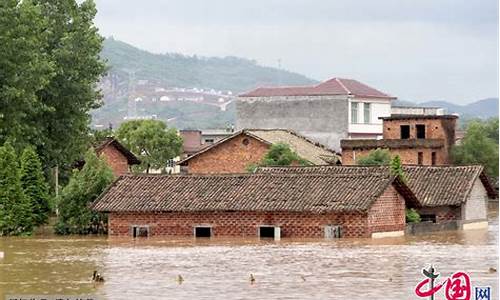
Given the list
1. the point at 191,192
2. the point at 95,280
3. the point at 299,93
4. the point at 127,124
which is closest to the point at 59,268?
the point at 95,280

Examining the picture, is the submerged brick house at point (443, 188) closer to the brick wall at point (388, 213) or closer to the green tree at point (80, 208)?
the brick wall at point (388, 213)

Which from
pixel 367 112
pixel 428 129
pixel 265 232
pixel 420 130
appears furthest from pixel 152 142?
pixel 265 232

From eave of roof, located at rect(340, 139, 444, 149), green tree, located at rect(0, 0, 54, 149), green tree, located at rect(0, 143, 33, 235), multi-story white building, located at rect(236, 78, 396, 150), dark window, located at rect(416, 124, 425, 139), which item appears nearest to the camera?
green tree, located at rect(0, 143, 33, 235)

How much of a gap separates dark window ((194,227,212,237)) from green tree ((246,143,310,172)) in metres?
20.2

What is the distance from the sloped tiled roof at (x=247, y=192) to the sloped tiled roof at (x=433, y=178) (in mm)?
4457

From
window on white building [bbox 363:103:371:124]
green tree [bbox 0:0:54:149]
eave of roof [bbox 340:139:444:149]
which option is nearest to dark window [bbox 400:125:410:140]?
eave of roof [bbox 340:139:444:149]

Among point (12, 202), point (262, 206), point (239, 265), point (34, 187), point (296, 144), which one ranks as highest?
point (296, 144)

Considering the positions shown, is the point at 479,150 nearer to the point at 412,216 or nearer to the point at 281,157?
the point at 281,157

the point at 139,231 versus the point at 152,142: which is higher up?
the point at 152,142

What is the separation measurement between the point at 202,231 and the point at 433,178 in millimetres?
13658

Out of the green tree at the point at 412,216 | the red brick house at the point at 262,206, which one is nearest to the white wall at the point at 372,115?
the green tree at the point at 412,216

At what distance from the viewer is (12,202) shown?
59938 mm

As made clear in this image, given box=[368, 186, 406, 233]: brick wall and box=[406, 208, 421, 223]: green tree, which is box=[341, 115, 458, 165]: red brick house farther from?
box=[368, 186, 406, 233]: brick wall

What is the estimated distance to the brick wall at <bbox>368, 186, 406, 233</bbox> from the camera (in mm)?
55625
